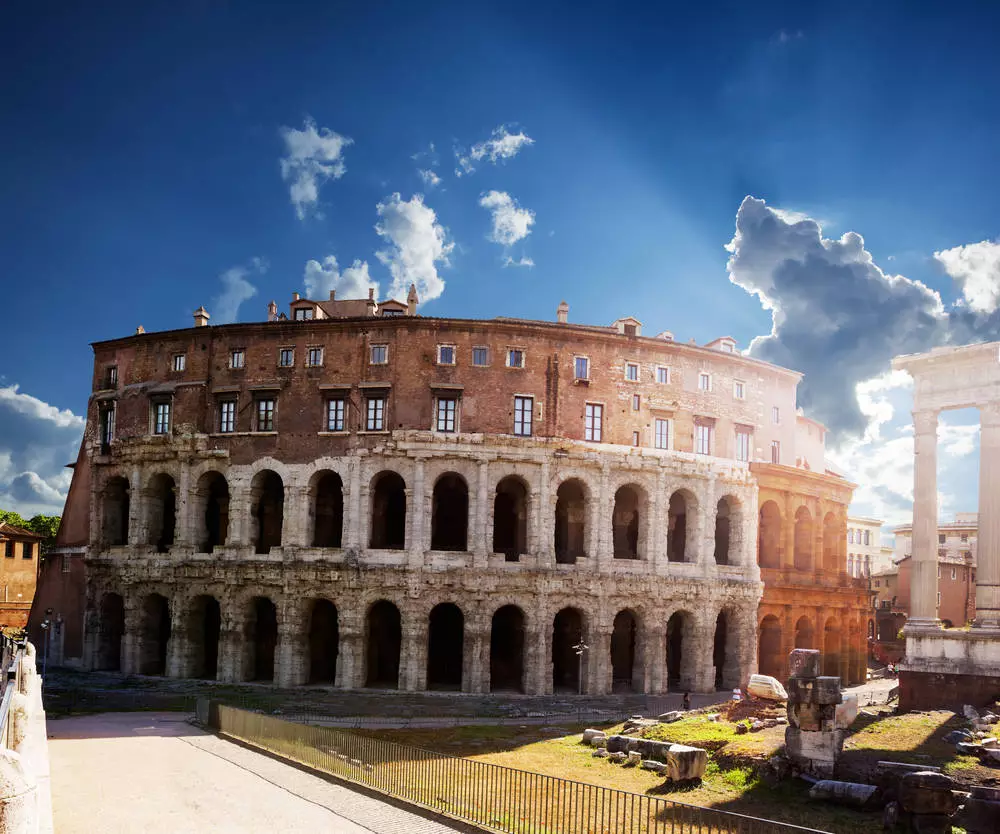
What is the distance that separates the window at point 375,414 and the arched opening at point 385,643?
8.62 meters

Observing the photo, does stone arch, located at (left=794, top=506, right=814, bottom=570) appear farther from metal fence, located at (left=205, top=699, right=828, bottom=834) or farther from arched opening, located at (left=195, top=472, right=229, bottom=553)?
metal fence, located at (left=205, top=699, right=828, bottom=834)

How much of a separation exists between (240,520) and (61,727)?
1458cm

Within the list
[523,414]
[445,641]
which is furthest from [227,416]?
[445,641]

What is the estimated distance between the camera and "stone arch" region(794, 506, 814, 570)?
155ft

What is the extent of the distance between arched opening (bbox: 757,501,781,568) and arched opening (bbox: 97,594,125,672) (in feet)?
112

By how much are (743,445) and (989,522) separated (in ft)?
58.3

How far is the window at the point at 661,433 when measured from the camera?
41975mm

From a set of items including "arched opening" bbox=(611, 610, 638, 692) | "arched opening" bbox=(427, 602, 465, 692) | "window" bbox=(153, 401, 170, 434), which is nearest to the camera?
"arched opening" bbox=(427, 602, 465, 692)

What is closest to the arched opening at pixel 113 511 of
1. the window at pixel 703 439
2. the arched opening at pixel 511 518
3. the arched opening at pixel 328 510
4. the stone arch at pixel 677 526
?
the arched opening at pixel 328 510

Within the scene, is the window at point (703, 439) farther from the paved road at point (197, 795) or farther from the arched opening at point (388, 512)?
the paved road at point (197, 795)

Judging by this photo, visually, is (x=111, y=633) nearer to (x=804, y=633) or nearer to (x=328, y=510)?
(x=328, y=510)

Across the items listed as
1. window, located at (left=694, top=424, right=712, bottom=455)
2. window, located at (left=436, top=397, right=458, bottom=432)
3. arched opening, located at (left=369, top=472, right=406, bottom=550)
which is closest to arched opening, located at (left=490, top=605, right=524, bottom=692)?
arched opening, located at (left=369, top=472, right=406, bottom=550)

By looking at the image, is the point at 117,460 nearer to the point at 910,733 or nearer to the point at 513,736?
the point at 513,736

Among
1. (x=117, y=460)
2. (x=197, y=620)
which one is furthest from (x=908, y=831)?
(x=117, y=460)
